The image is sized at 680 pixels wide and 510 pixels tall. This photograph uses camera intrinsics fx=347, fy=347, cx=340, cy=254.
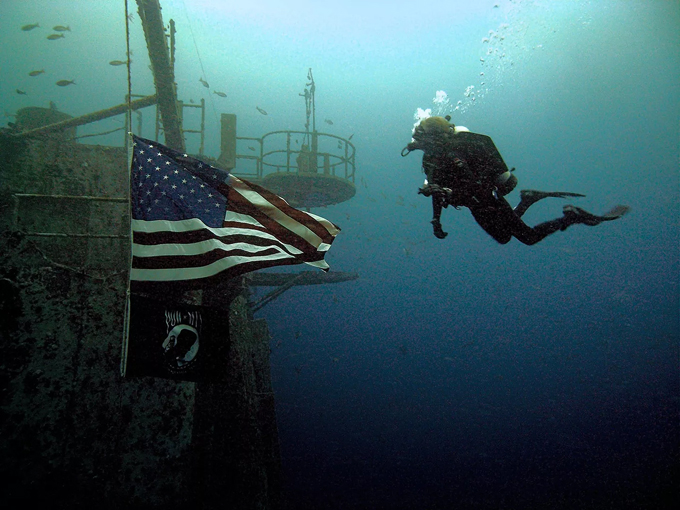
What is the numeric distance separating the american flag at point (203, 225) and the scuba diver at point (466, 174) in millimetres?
1451

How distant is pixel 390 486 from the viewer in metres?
24.9

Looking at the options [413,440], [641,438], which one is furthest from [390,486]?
[641,438]

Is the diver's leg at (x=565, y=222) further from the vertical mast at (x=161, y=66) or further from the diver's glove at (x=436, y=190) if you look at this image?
the vertical mast at (x=161, y=66)

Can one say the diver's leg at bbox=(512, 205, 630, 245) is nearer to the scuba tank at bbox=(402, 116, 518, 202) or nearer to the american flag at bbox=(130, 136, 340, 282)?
the scuba tank at bbox=(402, 116, 518, 202)

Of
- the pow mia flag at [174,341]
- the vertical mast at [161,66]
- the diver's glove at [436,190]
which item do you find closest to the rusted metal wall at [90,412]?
the pow mia flag at [174,341]

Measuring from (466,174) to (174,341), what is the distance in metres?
3.69

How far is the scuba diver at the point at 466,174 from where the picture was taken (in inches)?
164

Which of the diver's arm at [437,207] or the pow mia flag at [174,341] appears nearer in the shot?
the pow mia flag at [174,341]

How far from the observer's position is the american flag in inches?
130

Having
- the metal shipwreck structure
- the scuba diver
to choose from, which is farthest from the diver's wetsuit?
the metal shipwreck structure

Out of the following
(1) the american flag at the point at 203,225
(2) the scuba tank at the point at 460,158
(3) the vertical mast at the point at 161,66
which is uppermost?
(3) the vertical mast at the point at 161,66

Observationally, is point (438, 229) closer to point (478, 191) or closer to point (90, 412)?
point (478, 191)

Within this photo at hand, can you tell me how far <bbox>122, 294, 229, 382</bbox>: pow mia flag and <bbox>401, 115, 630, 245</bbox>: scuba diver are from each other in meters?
2.78

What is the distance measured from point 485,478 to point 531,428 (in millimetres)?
23909
